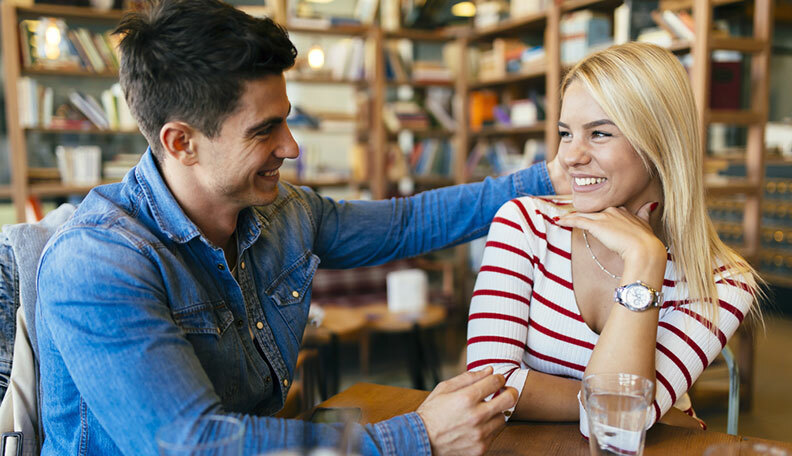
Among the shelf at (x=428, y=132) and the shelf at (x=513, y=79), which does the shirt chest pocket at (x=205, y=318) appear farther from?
the shelf at (x=428, y=132)

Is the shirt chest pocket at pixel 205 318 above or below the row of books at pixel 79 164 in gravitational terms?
below

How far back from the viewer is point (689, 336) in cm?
135

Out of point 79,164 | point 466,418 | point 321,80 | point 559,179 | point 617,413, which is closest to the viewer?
point 617,413

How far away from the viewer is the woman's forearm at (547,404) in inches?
48.8

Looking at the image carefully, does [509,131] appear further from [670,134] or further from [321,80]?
[670,134]

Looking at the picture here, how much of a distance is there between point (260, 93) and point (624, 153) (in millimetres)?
838

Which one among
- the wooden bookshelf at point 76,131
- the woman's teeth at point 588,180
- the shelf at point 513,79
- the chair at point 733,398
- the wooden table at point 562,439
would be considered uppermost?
the shelf at point 513,79

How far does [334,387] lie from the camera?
3.29 metres

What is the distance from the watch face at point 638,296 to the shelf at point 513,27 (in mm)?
3507

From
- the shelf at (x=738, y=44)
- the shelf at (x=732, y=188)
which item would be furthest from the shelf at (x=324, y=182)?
the shelf at (x=738, y=44)

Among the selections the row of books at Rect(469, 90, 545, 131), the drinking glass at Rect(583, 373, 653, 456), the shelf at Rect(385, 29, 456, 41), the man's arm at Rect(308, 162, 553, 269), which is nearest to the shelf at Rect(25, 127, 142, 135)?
the shelf at Rect(385, 29, 456, 41)

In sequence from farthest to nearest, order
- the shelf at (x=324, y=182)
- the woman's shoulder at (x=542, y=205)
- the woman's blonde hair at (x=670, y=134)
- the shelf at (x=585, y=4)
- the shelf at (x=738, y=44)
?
the shelf at (x=324, y=182) < the shelf at (x=585, y=4) < the shelf at (x=738, y=44) < the woman's shoulder at (x=542, y=205) < the woman's blonde hair at (x=670, y=134)

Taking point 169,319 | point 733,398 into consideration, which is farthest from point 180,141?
point 733,398

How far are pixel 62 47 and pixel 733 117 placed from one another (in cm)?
415
